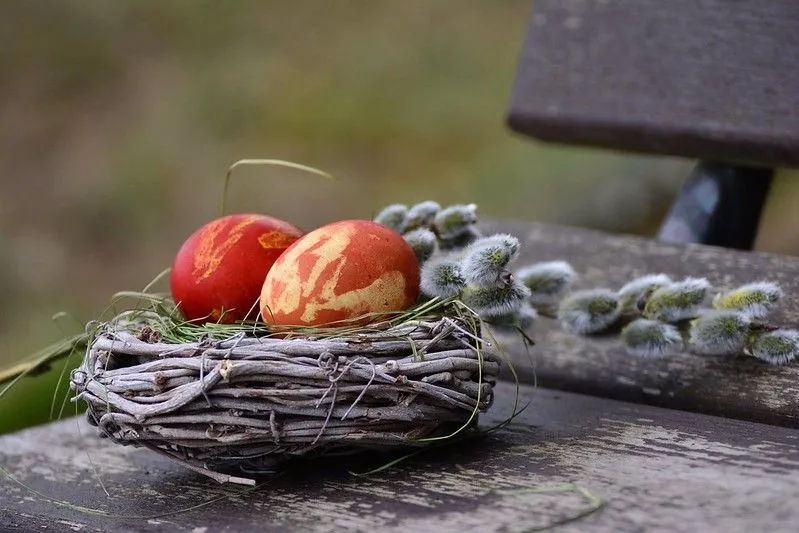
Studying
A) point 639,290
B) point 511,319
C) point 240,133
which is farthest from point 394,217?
point 240,133

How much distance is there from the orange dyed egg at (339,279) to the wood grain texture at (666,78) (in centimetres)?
54

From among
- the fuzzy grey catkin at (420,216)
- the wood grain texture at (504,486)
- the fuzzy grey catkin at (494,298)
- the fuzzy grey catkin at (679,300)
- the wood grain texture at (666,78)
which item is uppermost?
the wood grain texture at (666,78)

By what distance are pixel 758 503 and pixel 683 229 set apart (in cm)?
87

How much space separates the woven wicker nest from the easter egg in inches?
4.5

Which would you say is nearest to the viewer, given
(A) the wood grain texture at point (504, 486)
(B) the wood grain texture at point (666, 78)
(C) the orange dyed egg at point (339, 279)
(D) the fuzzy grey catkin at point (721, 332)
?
(A) the wood grain texture at point (504, 486)

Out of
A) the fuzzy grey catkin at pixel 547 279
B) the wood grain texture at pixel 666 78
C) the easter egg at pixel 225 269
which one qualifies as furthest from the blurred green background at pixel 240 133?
the easter egg at pixel 225 269

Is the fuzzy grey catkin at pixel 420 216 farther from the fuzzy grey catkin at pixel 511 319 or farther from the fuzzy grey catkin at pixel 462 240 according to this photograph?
the fuzzy grey catkin at pixel 511 319

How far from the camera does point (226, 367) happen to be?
0.77m

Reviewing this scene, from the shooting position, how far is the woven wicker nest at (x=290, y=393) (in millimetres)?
773

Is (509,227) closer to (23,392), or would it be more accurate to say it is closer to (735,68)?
(735,68)

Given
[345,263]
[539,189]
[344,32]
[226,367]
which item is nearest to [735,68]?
[345,263]

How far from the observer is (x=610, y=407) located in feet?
3.29

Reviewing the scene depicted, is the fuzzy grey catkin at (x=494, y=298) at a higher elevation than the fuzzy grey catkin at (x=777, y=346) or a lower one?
lower

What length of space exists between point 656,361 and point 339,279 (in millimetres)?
422
